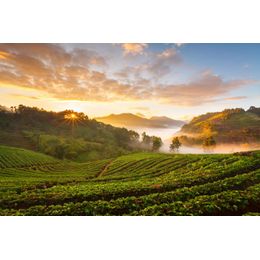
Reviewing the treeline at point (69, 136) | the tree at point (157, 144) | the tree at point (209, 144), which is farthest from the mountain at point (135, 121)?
the tree at point (209, 144)

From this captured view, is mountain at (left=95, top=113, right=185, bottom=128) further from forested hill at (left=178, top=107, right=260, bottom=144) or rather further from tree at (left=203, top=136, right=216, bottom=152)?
tree at (left=203, top=136, right=216, bottom=152)

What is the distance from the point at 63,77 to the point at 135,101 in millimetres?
3109

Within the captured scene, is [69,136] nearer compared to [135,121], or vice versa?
[135,121]

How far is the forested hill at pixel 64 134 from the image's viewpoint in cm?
1605

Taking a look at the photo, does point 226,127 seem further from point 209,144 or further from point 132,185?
point 132,185

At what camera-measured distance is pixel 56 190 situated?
14.9 meters

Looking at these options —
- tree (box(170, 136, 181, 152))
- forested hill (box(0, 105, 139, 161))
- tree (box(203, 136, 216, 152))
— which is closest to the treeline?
forested hill (box(0, 105, 139, 161))

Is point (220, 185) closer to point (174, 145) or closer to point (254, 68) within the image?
point (174, 145)

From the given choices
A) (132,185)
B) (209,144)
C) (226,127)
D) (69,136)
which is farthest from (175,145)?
(69,136)

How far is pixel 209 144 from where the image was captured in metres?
16.3

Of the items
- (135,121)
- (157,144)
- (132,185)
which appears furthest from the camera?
(157,144)

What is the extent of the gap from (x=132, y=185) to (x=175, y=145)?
277cm

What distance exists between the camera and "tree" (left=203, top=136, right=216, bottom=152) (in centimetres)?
1617
